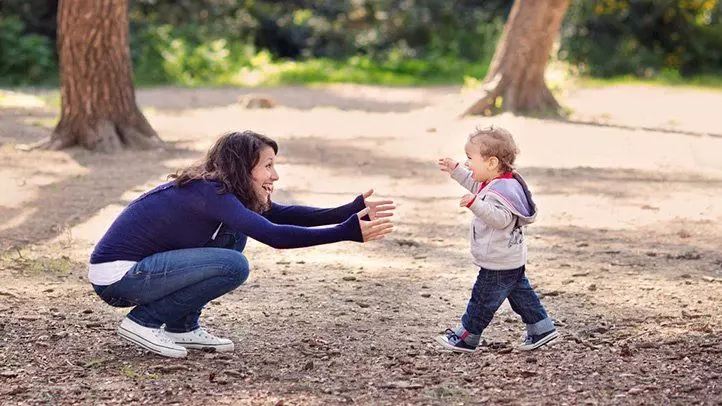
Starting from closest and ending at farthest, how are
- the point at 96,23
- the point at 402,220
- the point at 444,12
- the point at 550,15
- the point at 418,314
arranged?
the point at 418,314 < the point at 402,220 < the point at 96,23 < the point at 550,15 < the point at 444,12

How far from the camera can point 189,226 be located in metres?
4.98

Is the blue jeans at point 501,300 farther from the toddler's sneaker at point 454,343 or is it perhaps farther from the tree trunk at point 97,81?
the tree trunk at point 97,81

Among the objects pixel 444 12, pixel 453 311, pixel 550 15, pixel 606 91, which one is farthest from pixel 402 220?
pixel 444 12

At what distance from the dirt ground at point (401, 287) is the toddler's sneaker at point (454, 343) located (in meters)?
0.05

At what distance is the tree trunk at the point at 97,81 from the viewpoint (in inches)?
455

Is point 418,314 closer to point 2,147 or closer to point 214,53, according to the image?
point 2,147

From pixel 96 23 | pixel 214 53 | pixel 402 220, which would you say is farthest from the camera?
pixel 214 53

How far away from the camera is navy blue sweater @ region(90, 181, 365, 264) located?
4797 mm

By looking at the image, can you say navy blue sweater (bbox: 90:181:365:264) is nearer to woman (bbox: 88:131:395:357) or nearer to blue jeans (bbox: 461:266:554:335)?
woman (bbox: 88:131:395:357)

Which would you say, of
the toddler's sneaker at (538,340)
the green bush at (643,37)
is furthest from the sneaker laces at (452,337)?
the green bush at (643,37)

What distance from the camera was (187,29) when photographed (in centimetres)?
2331

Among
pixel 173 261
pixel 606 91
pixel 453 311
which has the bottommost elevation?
pixel 606 91

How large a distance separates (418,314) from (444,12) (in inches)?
763

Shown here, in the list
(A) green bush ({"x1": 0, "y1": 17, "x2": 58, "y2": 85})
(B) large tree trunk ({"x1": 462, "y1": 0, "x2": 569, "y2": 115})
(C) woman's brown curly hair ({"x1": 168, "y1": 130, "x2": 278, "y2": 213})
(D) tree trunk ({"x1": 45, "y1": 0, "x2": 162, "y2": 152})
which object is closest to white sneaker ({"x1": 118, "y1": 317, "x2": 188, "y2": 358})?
(C) woman's brown curly hair ({"x1": 168, "y1": 130, "x2": 278, "y2": 213})
